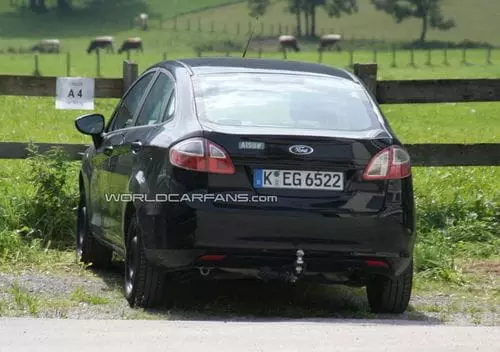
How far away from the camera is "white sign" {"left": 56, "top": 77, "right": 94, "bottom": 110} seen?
42.5 ft

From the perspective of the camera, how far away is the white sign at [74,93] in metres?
13.0

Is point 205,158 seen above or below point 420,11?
above

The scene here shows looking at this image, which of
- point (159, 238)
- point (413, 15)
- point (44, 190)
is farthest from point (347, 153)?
point (413, 15)

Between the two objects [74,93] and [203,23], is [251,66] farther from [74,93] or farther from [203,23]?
[203,23]

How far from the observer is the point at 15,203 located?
12.4 meters

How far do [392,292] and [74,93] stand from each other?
4964 mm

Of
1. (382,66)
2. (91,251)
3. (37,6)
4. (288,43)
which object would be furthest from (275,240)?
(37,6)

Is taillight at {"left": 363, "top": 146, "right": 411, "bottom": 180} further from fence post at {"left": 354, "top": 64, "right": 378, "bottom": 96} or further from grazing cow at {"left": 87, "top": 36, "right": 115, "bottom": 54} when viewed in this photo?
grazing cow at {"left": 87, "top": 36, "right": 115, "bottom": 54}

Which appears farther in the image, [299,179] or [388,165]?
[388,165]

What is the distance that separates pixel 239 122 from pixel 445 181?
616 centimetres

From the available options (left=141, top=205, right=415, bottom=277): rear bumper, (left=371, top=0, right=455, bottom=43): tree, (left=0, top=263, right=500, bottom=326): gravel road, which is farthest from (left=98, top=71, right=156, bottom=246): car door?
(left=371, top=0, right=455, bottom=43): tree

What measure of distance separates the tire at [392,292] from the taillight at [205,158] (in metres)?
1.38

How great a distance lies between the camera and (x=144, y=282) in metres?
8.78

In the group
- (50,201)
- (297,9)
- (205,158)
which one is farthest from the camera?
(297,9)
